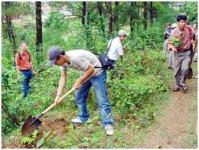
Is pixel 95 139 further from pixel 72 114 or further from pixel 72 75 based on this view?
pixel 72 75

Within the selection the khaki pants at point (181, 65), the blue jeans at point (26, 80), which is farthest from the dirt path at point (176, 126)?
the blue jeans at point (26, 80)

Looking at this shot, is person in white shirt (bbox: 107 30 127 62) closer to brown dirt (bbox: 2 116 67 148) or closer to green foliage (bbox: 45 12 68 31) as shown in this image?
brown dirt (bbox: 2 116 67 148)

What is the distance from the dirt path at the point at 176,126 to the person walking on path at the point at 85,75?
74 cm

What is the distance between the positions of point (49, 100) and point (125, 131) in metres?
2.56

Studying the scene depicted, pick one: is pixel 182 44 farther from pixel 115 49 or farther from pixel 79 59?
pixel 79 59

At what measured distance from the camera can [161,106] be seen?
9.12 m

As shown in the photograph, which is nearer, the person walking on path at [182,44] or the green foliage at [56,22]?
the person walking on path at [182,44]

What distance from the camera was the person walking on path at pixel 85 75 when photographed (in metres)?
6.92

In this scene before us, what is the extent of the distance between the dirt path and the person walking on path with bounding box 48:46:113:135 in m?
0.74

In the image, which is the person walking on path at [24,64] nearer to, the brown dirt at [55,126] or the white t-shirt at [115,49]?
the white t-shirt at [115,49]

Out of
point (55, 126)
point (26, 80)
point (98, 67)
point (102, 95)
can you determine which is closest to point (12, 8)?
point (26, 80)

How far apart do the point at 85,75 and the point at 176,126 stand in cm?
189

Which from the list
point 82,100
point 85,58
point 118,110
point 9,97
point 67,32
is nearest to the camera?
point 85,58

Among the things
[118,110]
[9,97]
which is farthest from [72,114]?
[9,97]
